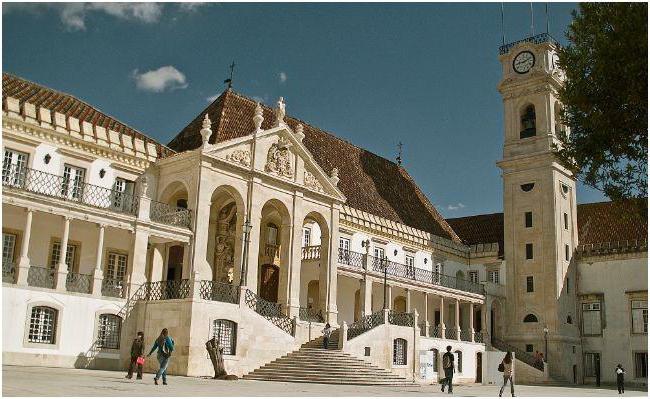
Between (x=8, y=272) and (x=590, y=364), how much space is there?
106ft

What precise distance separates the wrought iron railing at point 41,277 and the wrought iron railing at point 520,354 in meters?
25.5

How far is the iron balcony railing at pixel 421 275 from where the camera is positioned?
118 ft

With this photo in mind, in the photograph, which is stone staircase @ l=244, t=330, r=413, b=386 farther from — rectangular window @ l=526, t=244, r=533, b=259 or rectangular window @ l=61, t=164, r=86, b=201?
rectangular window @ l=526, t=244, r=533, b=259

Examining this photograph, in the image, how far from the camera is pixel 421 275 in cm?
3938

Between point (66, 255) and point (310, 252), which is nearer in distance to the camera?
point (66, 255)

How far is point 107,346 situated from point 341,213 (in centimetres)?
1498

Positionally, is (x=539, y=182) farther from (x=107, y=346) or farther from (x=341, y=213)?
(x=107, y=346)

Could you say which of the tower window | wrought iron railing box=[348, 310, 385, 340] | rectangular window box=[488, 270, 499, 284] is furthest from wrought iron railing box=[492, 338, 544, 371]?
the tower window

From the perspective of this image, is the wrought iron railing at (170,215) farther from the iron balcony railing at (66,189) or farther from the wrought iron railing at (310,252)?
the wrought iron railing at (310,252)

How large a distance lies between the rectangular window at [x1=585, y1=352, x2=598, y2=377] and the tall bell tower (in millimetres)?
738

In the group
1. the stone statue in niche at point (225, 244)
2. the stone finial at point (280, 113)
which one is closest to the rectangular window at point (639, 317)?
the stone finial at point (280, 113)

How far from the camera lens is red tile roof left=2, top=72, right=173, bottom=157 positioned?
25844 mm

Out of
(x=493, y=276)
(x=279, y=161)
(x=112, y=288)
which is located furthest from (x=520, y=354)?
(x=112, y=288)

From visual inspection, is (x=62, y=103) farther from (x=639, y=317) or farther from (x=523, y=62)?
(x=639, y=317)
